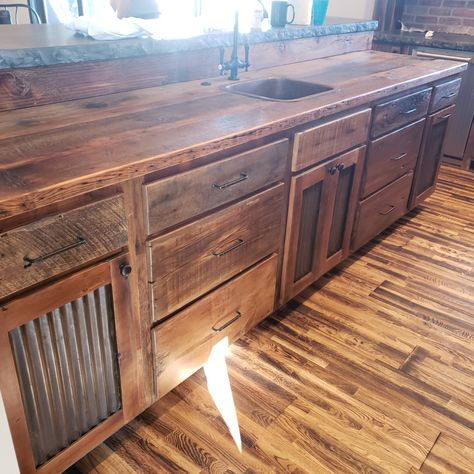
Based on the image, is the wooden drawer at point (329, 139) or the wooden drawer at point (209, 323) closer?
the wooden drawer at point (209, 323)

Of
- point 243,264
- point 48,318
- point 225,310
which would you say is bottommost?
point 225,310

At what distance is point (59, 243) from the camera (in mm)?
994

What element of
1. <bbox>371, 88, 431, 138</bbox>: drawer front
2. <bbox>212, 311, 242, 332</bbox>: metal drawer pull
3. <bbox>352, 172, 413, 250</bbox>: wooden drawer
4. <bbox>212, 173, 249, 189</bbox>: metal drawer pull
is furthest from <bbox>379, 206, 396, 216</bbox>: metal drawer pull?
<bbox>212, 173, 249, 189</bbox>: metal drawer pull

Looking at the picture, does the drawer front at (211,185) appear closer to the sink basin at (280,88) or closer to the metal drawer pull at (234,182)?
the metal drawer pull at (234,182)

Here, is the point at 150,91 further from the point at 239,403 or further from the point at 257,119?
the point at 239,403

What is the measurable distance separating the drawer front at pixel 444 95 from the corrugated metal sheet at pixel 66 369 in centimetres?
205

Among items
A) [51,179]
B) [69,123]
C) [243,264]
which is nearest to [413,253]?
[243,264]

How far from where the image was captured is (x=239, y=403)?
1564 millimetres

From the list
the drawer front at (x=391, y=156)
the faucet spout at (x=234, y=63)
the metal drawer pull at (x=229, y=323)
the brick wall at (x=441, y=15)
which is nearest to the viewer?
the metal drawer pull at (x=229, y=323)

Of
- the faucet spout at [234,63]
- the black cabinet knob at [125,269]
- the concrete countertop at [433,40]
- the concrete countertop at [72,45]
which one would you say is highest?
the concrete countertop at [72,45]

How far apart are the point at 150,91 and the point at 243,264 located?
723 mm

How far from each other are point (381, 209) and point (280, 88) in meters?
0.80

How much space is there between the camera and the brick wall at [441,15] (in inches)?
150

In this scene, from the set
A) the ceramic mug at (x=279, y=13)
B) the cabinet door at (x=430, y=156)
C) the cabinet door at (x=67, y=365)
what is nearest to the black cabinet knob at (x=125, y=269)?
the cabinet door at (x=67, y=365)
